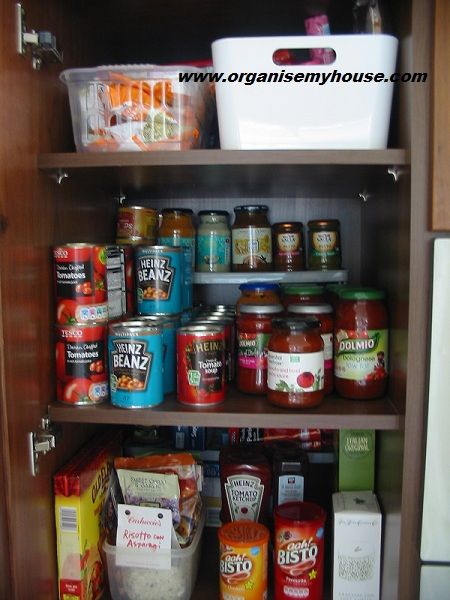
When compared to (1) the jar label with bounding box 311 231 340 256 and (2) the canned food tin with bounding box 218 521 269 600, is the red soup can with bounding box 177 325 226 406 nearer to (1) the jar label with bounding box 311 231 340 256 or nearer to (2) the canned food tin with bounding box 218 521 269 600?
(2) the canned food tin with bounding box 218 521 269 600

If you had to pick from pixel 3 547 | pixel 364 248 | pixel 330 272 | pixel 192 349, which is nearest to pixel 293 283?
pixel 330 272

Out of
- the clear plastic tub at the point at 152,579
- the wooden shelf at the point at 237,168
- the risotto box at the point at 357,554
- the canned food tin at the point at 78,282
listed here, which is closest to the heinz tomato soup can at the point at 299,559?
the risotto box at the point at 357,554

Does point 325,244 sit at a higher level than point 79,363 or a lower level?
higher

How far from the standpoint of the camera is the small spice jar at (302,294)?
1.09 meters

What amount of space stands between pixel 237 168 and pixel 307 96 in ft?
0.53

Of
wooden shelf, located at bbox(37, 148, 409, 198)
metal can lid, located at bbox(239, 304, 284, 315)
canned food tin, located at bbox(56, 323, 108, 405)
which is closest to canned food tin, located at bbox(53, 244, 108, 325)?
canned food tin, located at bbox(56, 323, 108, 405)

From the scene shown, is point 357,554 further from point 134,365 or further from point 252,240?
point 252,240

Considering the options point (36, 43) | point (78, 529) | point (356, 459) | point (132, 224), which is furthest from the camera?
point (132, 224)

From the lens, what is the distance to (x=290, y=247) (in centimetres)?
124

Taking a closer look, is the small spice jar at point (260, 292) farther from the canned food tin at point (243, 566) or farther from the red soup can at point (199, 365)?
the canned food tin at point (243, 566)

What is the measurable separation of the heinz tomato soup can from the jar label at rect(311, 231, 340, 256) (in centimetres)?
57

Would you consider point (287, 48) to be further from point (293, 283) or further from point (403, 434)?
point (403, 434)

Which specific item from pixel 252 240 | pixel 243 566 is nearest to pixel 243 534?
pixel 243 566

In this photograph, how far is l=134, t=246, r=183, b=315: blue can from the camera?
103 centimetres
